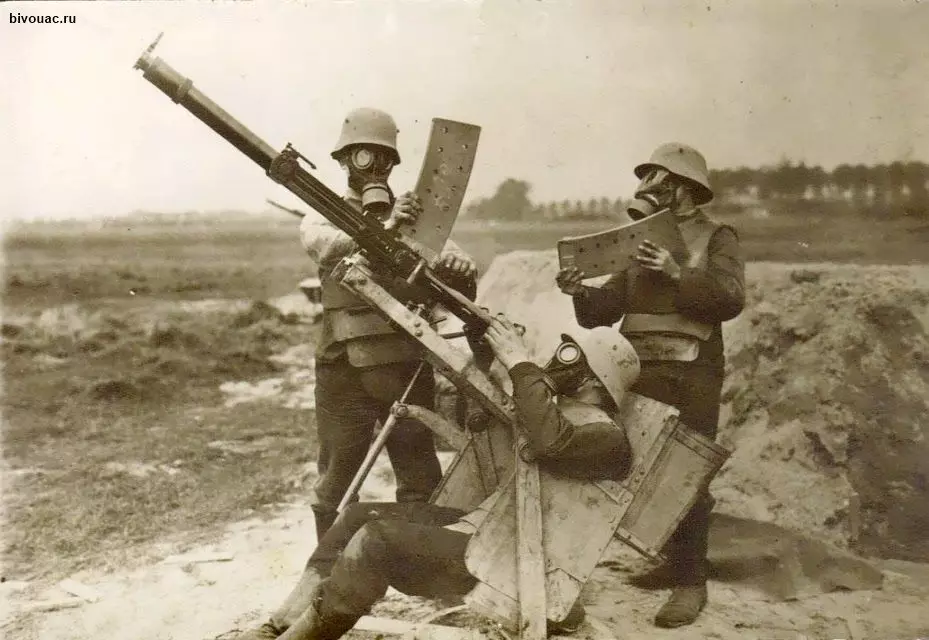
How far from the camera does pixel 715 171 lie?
18.1 ft

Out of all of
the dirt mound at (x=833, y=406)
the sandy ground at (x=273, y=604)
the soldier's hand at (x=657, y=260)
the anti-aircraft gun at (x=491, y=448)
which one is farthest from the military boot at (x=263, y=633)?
the dirt mound at (x=833, y=406)

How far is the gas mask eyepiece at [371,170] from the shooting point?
3946mm

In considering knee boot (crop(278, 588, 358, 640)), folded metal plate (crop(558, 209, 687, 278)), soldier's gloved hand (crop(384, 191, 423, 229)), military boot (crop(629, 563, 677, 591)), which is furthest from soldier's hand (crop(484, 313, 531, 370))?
military boot (crop(629, 563, 677, 591))

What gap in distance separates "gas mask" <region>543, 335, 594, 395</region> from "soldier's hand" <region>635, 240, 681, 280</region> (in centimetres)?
93

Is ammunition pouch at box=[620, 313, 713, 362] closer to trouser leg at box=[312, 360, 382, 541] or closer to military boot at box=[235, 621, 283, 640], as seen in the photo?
trouser leg at box=[312, 360, 382, 541]

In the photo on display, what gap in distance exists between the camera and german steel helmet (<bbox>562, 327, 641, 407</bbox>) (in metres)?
3.32

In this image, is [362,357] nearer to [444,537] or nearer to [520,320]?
[444,537]

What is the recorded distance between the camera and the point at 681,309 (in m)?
4.05

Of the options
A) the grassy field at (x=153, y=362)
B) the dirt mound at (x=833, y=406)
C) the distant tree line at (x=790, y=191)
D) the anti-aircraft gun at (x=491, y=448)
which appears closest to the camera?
the anti-aircraft gun at (x=491, y=448)

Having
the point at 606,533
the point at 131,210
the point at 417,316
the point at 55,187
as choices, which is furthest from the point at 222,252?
the point at 606,533

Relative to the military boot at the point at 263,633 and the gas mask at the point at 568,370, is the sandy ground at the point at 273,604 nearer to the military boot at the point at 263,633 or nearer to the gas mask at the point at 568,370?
the military boot at the point at 263,633

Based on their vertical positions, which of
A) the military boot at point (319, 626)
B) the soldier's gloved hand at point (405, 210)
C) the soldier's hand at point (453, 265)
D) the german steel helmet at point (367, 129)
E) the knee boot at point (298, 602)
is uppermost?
the german steel helmet at point (367, 129)

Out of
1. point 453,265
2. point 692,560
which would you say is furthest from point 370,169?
point 692,560

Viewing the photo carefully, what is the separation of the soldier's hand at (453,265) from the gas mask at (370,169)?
0.39 meters
